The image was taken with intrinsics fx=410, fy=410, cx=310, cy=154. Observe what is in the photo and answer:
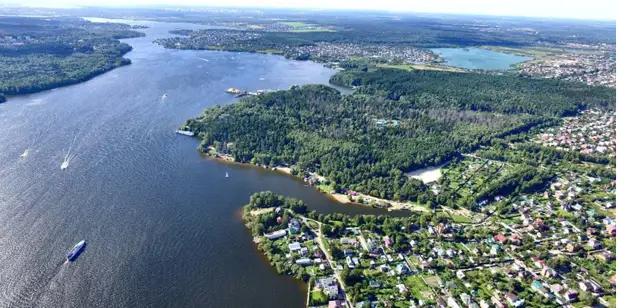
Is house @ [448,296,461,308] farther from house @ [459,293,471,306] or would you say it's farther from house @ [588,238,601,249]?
house @ [588,238,601,249]

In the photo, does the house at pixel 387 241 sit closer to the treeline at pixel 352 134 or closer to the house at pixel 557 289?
the treeline at pixel 352 134

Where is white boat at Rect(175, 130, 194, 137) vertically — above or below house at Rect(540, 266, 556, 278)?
above

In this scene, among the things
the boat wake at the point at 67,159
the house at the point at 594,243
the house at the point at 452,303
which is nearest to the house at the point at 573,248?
the house at the point at 594,243

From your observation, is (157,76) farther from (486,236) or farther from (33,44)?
(486,236)

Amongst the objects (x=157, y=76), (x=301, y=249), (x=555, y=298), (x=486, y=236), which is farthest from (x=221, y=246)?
(x=157, y=76)

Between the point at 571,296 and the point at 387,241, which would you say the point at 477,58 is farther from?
the point at 571,296

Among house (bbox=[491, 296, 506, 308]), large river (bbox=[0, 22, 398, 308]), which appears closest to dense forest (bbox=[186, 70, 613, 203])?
large river (bbox=[0, 22, 398, 308])
